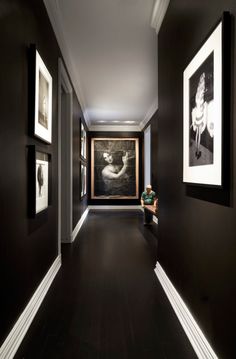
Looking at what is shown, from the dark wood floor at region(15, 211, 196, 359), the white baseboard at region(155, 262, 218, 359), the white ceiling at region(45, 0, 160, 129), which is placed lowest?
the dark wood floor at region(15, 211, 196, 359)

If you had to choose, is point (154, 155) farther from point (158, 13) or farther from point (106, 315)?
point (106, 315)

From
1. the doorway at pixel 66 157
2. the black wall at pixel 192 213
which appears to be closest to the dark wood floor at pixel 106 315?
the black wall at pixel 192 213

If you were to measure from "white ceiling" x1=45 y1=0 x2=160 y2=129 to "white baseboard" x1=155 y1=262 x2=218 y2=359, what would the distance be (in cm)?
275

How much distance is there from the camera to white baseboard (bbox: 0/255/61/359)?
158 centimetres

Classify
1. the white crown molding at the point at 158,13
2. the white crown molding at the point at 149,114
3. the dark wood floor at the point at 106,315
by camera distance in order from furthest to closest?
the white crown molding at the point at 149,114, the white crown molding at the point at 158,13, the dark wood floor at the point at 106,315

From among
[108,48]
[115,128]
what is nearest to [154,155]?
[115,128]

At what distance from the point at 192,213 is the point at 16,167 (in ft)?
3.98

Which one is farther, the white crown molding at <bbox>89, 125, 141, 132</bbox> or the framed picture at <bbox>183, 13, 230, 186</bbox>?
the white crown molding at <bbox>89, 125, 141, 132</bbox>

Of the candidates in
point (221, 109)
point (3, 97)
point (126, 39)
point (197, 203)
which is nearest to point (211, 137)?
point (221, 109)

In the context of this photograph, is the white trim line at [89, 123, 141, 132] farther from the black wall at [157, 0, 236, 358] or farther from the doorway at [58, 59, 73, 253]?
the black wall at [157, 0, 236, 358]

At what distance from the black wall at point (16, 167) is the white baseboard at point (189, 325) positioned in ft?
3.71

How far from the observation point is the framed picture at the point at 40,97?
6.85 ft

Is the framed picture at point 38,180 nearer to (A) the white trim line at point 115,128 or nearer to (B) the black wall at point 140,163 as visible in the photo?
(B) the black wall at point 140,163

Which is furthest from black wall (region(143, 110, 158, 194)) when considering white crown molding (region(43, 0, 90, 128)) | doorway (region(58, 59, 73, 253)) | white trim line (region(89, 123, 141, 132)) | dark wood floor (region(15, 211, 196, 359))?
dark wood floor (region(15, 211, 196, 359))
